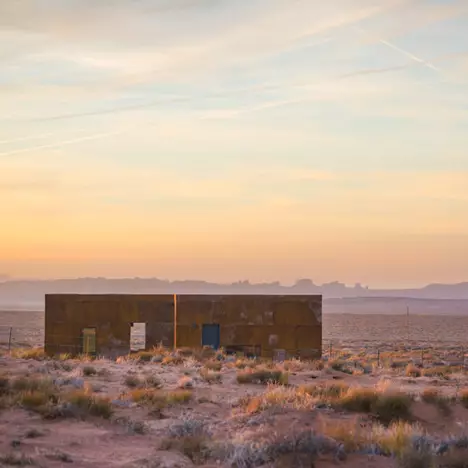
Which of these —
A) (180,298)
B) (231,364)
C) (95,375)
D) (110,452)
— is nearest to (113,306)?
(180,298)

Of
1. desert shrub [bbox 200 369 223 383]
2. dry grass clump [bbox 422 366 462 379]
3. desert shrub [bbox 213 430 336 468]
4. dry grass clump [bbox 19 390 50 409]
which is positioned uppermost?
dry grass clump [bbox 19 390 50 409]

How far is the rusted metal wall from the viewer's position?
1454 inches

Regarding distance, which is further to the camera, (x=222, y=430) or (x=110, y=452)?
(x=222, y=430)

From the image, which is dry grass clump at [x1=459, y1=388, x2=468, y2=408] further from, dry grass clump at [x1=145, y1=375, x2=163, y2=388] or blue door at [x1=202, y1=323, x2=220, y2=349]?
blue door at [x1=202, y1=323, x2=220, y2=349]

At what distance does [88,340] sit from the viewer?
37.7 m

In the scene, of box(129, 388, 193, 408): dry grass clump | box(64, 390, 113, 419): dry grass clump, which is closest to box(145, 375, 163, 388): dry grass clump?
box(129, 388, 193, 408): dry grass clump

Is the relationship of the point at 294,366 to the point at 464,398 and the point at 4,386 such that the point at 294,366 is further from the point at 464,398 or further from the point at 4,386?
the point at 4,386

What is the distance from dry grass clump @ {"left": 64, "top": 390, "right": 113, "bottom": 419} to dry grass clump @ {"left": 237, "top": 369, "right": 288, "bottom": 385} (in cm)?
757

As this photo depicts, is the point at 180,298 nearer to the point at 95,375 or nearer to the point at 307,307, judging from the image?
the point at 307,307

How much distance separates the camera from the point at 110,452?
13828mm

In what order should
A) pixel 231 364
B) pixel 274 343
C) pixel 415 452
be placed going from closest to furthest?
1. pixel 415 452
2. pixel 231 364
3. pixel 274 343

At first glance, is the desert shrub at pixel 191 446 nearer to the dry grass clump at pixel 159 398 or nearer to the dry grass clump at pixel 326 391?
the dry grass clump at pixel 159 398

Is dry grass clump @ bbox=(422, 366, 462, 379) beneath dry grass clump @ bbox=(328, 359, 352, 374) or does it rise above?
beneath

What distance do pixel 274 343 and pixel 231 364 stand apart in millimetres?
6331
